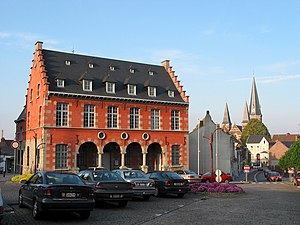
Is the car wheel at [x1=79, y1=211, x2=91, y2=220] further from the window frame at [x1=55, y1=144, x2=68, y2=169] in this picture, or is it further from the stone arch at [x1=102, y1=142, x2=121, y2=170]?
the stone arch at [x1=102, y1=142, x2=121, y2=170]

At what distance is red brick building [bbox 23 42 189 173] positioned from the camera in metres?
39.3

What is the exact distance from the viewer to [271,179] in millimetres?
52094

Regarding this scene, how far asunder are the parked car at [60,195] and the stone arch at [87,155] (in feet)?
94.3

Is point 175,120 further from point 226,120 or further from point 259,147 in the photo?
point 226,120

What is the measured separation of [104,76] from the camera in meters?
44.6

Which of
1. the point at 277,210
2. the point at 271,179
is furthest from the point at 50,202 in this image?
the point at 271,179

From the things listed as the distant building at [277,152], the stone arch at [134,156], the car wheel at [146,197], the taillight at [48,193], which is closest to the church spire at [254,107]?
the distant building at [277,152]

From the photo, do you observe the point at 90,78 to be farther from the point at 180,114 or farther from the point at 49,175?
the point at 49,175

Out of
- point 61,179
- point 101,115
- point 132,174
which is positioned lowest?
point 132,174

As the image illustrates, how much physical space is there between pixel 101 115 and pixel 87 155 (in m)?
4.68

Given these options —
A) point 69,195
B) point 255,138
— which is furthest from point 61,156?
point 255,138

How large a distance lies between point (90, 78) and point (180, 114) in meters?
12.1

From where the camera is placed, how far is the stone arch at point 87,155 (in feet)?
138

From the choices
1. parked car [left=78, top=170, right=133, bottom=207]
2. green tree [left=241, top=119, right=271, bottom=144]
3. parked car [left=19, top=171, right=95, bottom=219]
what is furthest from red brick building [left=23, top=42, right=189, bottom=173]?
green tree [left=241, top=119, right=271, bottom=144]
